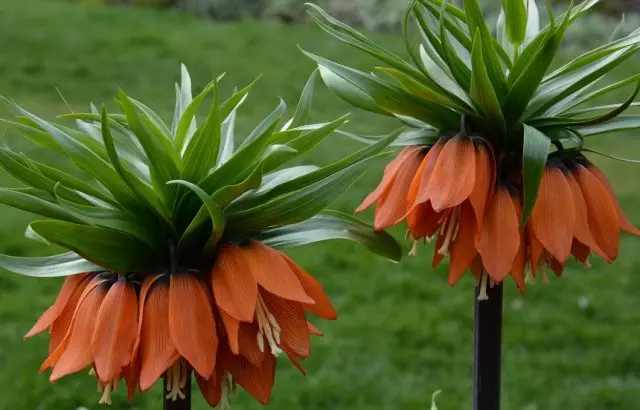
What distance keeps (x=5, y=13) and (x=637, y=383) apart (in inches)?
209

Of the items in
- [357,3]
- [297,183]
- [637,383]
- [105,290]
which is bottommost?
[637,383]

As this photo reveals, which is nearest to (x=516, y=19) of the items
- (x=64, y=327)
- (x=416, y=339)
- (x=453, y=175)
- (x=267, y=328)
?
(x=453, y=175)

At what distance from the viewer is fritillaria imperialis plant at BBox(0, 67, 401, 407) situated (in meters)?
0.74

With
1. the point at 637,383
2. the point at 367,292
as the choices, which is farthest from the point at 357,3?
the point at 637,383

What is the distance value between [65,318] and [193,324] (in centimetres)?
15

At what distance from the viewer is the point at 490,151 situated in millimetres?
894

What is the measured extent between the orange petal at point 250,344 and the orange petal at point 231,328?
21 millimetres

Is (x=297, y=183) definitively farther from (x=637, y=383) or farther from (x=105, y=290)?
(x=637, y=383)

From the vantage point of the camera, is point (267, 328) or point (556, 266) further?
point (556, 266)

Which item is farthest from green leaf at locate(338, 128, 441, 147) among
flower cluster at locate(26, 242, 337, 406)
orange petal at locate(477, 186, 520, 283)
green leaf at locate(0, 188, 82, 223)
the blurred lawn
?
the blurred lawn

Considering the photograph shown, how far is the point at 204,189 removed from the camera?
0.79 meters

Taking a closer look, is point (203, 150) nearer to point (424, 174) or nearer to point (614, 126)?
point (424, 174)

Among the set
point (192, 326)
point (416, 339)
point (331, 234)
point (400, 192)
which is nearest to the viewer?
point (192, 326)

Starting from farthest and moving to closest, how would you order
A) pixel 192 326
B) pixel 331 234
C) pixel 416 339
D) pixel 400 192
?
pixel 416 339
pixel 400 192
pixel 331 234
pixel 192 326
